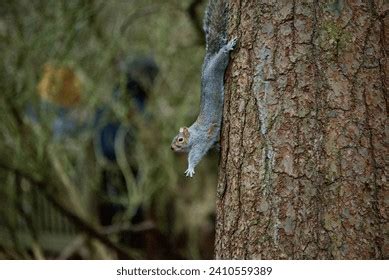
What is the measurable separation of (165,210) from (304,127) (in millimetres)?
4633

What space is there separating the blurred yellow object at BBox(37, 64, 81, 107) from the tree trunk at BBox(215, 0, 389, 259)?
3.01 m

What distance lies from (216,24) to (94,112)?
323cm

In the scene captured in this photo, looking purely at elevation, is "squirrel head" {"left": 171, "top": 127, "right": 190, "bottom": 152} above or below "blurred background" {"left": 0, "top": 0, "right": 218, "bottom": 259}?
above

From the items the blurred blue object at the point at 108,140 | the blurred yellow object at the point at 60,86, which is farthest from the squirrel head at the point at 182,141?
the blurred blue object at the point at 108,140

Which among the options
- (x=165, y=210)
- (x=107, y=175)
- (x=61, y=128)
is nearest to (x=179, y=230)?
(x=165, y=210)

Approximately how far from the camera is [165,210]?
6.70m

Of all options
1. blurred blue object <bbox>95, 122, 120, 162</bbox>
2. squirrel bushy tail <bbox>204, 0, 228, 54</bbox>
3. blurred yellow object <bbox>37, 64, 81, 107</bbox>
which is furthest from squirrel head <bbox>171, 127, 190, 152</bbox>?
blurred blue object <bbox>95, 122, 120, 162</bbox>

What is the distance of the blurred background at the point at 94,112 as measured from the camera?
5008 millimetres

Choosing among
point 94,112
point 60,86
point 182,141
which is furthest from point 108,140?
point 182,141

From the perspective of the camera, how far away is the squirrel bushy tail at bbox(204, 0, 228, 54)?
2406 millimetres

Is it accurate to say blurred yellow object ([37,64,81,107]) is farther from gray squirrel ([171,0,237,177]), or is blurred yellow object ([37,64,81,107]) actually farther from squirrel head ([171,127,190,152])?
gray squirrel ([171,0,237,177])

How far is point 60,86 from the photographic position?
5.09 metres

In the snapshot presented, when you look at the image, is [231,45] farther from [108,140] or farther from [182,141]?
[108,140]

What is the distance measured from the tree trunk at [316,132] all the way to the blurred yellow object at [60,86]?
3009 millimetres
